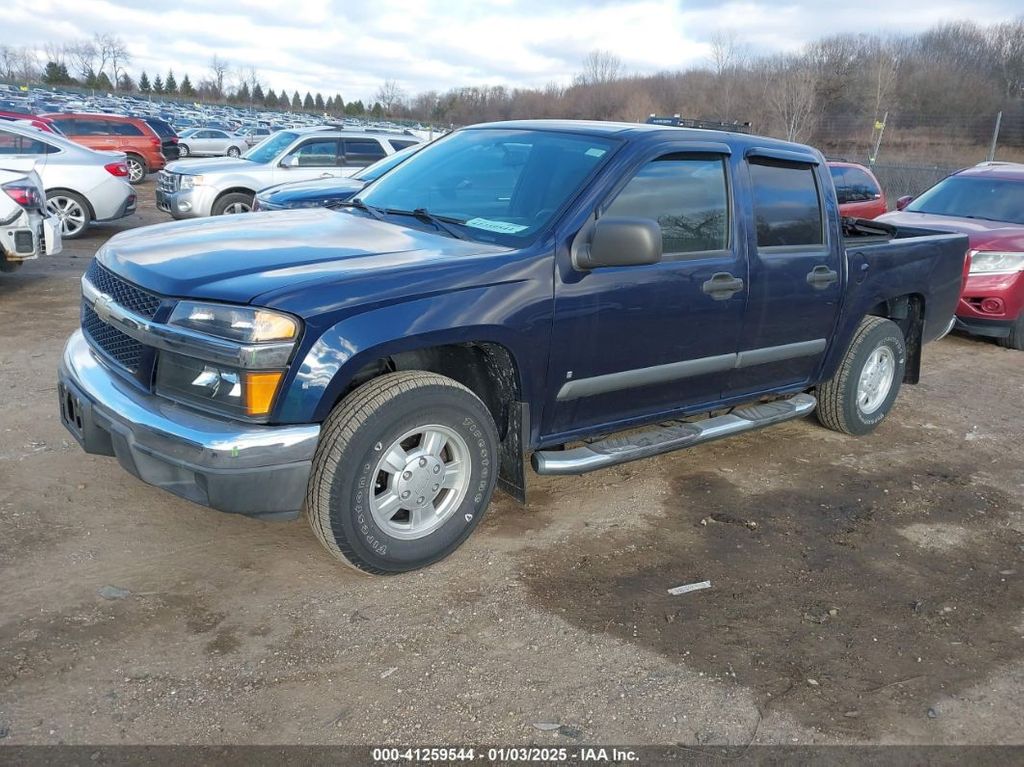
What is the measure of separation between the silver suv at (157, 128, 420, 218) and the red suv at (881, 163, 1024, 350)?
7838mm

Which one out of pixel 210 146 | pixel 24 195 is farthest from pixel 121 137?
pixel 24 195

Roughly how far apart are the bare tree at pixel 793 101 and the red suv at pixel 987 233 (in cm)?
2384

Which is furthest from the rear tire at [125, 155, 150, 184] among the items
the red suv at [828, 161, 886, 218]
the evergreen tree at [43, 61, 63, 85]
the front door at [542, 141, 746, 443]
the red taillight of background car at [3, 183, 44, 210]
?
the evergreen tree at [43, 61, 63, 85]

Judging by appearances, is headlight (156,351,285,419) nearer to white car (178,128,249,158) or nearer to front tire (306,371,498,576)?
front tire (306,371,498,576)

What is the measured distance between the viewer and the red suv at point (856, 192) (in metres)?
12.7

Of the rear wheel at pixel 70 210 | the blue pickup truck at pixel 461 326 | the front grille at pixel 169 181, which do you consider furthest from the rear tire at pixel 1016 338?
the rear wheel at pixel 70 210

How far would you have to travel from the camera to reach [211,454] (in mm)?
3031

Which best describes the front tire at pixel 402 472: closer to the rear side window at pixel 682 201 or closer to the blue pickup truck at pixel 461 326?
the blue pickup truck at pixel 461 326

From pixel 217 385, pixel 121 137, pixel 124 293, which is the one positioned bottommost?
pixel 217 385

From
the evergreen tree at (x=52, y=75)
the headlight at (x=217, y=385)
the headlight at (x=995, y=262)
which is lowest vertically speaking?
the headlight at (x=217, y=385)

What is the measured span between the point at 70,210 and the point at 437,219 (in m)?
10.0

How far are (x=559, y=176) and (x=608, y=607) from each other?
6.31 ft

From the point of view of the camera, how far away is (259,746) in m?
2.57

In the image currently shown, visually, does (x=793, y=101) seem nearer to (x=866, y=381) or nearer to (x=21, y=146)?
(x=21, y=146)
